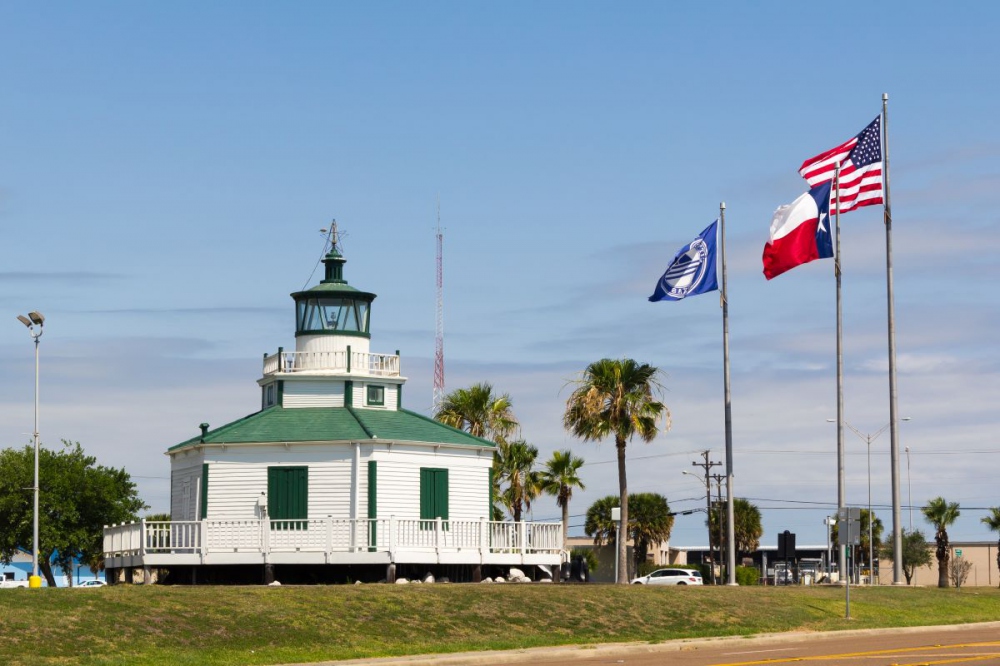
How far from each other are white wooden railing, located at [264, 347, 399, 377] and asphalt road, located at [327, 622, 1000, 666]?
702 inches

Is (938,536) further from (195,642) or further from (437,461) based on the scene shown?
(195,642)

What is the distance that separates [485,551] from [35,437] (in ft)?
69.9

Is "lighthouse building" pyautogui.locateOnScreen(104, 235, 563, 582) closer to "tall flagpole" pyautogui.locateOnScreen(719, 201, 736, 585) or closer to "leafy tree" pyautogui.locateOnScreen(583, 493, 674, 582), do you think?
"tall flagpole" pyautogui.locateOnScreen(719, 201, 736, 585)

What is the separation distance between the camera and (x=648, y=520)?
103 meters

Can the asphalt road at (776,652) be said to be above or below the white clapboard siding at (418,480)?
below

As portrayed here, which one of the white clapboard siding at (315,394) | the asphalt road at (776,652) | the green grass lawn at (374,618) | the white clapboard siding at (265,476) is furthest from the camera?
the white clapboard siding at (315,394)

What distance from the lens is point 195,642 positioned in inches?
1141

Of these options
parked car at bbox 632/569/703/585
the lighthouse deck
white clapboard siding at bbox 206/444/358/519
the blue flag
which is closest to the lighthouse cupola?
white clapboard siding at bbox 206/444/358/519

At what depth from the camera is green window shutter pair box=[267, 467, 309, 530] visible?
146 ft

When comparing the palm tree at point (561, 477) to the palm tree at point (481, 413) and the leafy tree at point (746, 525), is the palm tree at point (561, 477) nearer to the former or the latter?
the palm tree at point (481, 413)

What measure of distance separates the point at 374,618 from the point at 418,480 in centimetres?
1251

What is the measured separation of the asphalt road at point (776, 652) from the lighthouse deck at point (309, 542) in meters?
11.5

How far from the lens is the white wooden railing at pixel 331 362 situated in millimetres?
48219

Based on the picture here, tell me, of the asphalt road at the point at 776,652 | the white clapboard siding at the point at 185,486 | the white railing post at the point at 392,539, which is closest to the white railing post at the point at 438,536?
the white railing post at the point at 392,539
